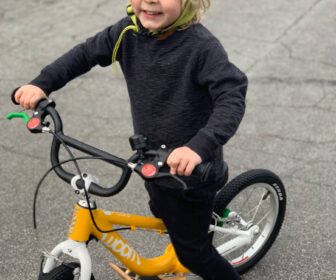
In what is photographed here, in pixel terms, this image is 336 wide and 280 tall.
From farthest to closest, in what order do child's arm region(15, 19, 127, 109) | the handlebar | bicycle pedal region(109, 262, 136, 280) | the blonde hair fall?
bicycle pedal region(109, 262, 136, 280)
child's arm region(15, 19, 127, 109)
the blonde hair
the handlebar

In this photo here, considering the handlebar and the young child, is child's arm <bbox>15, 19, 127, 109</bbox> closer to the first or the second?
the young child

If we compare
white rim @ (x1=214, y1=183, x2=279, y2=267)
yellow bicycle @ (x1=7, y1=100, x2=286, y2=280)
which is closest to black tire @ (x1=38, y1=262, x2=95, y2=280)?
yellow bicycle @ (x1=7, y1=100, x2=286, y2=280)

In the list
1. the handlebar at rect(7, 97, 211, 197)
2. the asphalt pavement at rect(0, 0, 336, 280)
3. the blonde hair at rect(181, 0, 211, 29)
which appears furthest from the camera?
the asphalt pavement at rect(0, 0, 336, 280)

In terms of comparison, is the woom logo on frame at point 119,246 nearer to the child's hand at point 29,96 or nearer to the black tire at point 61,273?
the black tire at point 61,273

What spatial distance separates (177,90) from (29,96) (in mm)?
542

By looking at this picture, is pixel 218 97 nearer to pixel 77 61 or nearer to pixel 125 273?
pixel 77 61

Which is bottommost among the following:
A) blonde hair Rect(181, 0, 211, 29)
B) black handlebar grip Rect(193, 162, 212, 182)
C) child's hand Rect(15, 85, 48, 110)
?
black handlebar grip Rect(193, 162, 212, 182)

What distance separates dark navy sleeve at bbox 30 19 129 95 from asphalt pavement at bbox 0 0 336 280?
60cm

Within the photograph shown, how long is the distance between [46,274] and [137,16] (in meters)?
1.00

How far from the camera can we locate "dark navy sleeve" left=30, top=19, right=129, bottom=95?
1990 mm

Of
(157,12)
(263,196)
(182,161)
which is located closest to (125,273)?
(263,196)

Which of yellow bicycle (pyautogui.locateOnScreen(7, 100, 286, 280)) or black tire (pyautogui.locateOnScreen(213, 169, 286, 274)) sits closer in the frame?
yellow bicycle (pyautogui.locateOnScreen(7, 100, 286, 280))

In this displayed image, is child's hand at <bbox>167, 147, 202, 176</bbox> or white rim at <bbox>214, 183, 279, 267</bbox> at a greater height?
child's hand at <bbox>167, 147, 202, 176</bbox>

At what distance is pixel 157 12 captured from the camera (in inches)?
69.6
